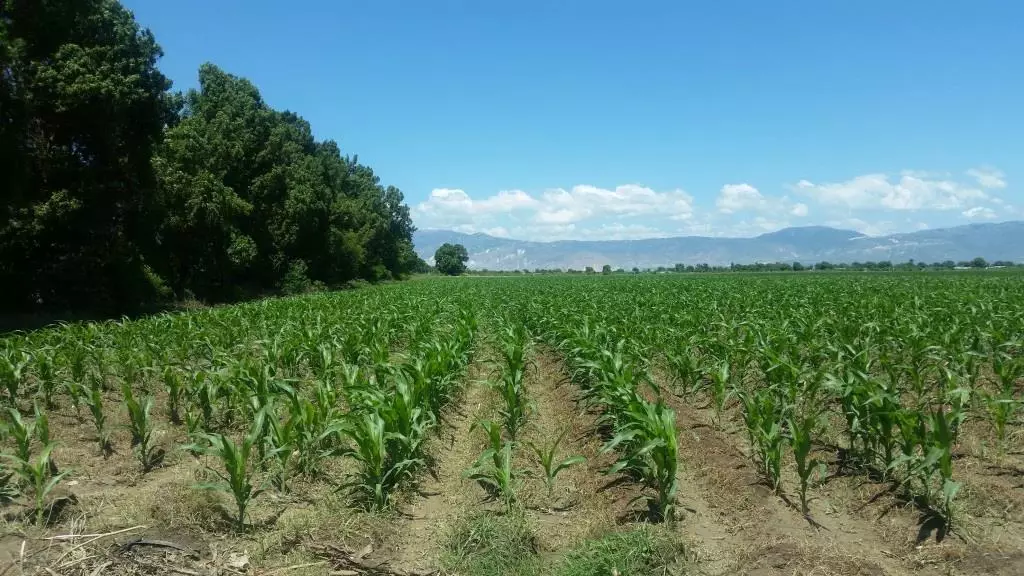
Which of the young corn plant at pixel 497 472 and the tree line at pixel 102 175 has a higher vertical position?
the tree line at pixel 102 175

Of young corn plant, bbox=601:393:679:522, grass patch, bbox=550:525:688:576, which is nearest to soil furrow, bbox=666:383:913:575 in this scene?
young corn plant, bbox=601:393:679:522

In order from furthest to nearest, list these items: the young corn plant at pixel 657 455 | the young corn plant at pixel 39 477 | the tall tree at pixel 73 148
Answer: the tall tree at pixel 73 148 < the young corn plant at pixel 657 455 < the young corn plant at pixel 39 477

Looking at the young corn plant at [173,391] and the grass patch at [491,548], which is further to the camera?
the young corn plant at [173,391]

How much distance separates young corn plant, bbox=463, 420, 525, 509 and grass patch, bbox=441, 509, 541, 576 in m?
0.31

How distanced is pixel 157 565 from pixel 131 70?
21501 millimetres

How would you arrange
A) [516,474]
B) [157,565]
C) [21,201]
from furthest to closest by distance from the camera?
[21,201] < [516,474] < [157,565]

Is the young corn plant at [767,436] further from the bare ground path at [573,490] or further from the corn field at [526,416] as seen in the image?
the bare ground path at [573,490]

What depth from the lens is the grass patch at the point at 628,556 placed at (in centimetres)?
383

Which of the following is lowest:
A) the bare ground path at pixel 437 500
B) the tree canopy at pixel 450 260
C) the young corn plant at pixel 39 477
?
the bare ground path at pixel 437 500

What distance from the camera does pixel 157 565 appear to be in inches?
154

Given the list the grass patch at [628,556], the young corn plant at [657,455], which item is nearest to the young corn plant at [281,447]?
the grass patch at [628,556]

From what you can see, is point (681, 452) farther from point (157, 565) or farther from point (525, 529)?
point (157, 565)

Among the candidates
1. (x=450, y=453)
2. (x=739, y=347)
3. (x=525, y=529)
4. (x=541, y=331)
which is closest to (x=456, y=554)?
(x=525, y=529)

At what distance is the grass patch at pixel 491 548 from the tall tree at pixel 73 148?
18.7 m
